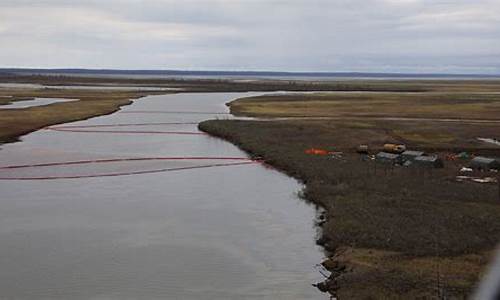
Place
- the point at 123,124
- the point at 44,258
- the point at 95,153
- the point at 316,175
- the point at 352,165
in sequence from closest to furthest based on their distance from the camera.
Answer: the point at 44,258
the point at 316,175
the point at 352,165
the point at 95,153
the point at 123,124

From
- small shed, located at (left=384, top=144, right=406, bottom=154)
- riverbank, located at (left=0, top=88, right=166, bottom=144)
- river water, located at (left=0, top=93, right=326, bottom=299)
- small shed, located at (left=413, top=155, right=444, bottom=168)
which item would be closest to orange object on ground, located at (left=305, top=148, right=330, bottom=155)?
small shed, located at (left=384, top=144, right=406, bottom=154)

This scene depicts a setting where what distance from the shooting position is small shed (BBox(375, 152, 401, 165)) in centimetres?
2608

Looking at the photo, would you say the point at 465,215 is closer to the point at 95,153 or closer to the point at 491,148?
the point at 491,148

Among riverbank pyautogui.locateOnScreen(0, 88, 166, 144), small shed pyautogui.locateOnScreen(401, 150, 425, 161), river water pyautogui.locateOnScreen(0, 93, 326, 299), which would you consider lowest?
river water pyautogui.locateOnScreen(0, 93, 326, 299)

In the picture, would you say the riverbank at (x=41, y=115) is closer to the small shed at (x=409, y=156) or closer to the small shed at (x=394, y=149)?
the small shed at (x=394, y=149)

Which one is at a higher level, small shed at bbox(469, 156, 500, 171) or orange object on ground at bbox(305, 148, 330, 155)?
small shed at bbox(469, 156, 500, 171)

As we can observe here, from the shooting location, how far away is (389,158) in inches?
1040

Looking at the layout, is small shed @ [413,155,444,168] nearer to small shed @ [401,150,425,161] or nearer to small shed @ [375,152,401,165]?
small shed @ [401,150,425,161]

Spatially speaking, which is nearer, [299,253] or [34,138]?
[299,253]

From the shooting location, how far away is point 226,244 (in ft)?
49.5

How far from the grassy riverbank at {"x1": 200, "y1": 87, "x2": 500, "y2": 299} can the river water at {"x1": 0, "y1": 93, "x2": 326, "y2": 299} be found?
0.87 metres

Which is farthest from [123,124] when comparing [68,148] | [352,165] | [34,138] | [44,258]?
[44,258]

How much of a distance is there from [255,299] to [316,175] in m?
12.3

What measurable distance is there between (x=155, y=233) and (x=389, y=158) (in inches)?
535
